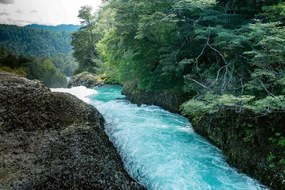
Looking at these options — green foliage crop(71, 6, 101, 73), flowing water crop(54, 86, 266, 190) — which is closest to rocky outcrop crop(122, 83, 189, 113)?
flowing water crop(54, 86, 266, 190)

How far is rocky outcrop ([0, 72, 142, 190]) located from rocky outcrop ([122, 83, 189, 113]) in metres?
7.54

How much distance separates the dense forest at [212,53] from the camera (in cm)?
958

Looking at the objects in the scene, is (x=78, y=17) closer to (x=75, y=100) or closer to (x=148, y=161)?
(x=75, y=100)

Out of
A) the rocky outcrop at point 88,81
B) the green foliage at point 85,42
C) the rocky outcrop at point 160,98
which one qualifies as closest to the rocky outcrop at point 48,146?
the rocky outcrop at point 160,98

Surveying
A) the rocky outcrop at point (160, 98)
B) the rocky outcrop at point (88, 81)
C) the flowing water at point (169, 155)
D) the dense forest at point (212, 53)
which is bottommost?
the rocky outcrop at point (88, 81)

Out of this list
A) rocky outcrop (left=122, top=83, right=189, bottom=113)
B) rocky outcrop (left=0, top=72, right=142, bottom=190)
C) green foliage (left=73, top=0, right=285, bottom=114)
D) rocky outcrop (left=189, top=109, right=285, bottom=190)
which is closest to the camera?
rocky outcrop (left=0, top=72, right=142, bottom=190)

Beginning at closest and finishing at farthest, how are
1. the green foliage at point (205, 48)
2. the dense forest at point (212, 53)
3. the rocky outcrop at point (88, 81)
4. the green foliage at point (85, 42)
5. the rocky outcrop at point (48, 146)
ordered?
1. the rocky outcrop at point (48, 146)
2. the dense forest at point (212, 53)
3. the green foliage at point (205, 48)
4. the rocky outcrop at point (88, 81)
5. the green foliage at point (85, 42)

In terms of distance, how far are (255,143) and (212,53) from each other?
7199 mm

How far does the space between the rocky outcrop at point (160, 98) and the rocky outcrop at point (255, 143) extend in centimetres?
560

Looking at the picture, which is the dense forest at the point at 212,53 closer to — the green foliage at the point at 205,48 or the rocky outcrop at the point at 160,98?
the green foliage at the point at 205,48

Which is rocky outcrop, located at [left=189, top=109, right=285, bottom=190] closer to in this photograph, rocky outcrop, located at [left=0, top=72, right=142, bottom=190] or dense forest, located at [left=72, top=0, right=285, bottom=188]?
dense forest, located at [left=72, top=0, right=285, bottom=188]

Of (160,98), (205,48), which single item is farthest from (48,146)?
(160,98)

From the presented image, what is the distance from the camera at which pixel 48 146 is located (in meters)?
8.77

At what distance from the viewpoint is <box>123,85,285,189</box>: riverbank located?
29.6ft
